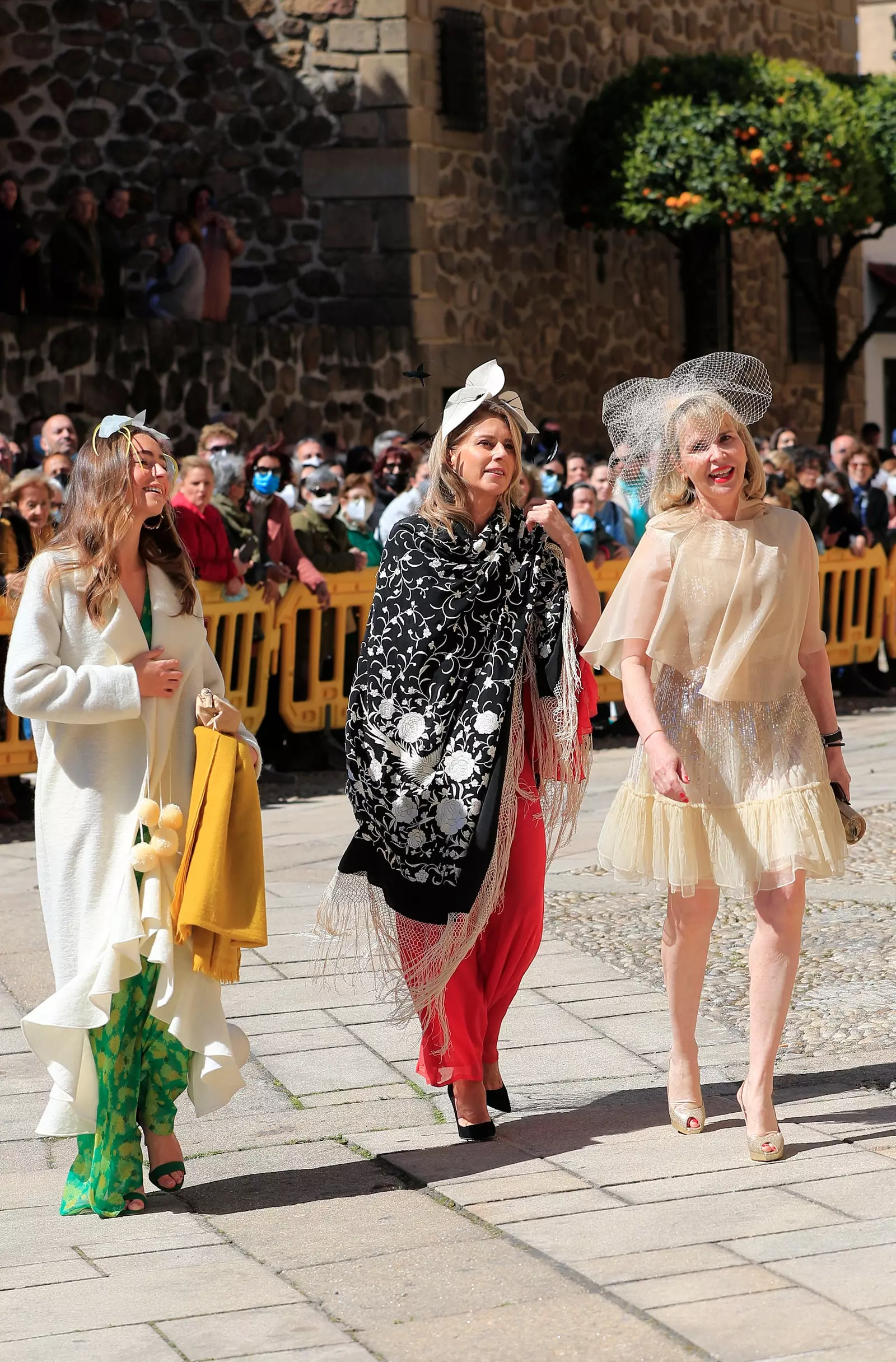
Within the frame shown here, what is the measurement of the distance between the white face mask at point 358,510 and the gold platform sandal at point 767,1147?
24.8ft

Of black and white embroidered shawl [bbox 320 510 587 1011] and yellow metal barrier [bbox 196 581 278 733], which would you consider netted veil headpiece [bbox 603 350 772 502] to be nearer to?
black and white embroidered shawl [bbox 320 510 587 1011]

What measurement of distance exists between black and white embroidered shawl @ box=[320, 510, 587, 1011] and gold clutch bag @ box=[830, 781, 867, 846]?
0.62 meters

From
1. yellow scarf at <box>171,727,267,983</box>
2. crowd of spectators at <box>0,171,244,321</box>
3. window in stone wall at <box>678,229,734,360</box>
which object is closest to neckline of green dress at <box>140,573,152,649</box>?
yellow scarf at <box>171,727,267,983</box>

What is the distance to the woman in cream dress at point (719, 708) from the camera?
4.56 m

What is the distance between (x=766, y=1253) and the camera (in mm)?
3744

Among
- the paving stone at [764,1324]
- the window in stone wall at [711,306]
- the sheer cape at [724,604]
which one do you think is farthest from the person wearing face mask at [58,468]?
the window in stone wall at [711,306]

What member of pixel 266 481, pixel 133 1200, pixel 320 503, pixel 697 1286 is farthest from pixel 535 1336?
pixel 320 503

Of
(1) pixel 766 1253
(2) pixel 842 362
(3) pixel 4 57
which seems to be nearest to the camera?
(1) pixel 766 1253

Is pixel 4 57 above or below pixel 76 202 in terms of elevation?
above

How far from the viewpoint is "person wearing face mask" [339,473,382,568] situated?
1146 centimetres

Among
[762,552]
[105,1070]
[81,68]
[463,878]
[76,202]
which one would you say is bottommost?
[105,1070]

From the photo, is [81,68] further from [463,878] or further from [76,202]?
[463,878]

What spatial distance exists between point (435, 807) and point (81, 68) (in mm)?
15555

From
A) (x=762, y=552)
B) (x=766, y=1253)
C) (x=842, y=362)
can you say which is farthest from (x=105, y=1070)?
(x=842, y=362)
